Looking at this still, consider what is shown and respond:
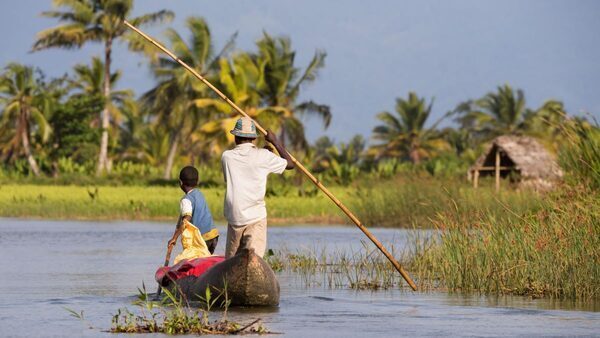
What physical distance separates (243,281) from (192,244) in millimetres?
1173

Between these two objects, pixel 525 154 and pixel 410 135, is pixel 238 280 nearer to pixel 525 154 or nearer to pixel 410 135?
pixel 525 154

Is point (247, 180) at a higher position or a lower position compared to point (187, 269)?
higher

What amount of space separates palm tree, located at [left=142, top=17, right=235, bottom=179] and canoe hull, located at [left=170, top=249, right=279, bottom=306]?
41187 mm

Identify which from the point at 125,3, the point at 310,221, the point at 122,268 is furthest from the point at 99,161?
the point at 122,268

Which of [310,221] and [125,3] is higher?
[125,3]

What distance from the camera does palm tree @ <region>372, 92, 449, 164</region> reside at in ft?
219

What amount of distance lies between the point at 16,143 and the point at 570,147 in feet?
143

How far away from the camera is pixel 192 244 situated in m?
11.2

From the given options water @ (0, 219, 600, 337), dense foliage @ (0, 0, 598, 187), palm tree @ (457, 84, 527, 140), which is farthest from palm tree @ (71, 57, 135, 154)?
water @ (0, 219, 600, 337)

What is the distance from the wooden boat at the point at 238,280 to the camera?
33.0ft

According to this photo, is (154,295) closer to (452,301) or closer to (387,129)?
(452,301)

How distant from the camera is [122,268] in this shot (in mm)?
16703

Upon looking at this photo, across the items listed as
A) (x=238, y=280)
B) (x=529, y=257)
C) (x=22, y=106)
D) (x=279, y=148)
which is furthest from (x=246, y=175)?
(x=22, y=106)

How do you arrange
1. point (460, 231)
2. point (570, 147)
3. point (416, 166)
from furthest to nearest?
point (416, 166), point (570, 147), point (460, 231)
